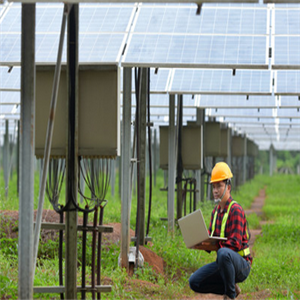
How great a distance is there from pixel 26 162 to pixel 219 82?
22.1 feet

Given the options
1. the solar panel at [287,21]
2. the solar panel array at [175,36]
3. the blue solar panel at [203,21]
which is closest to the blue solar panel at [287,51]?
the solar panel array at [175,36]

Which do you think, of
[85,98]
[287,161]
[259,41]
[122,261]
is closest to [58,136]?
[85,98]

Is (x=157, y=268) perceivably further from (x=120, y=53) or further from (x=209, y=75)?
(x=209, y=75)

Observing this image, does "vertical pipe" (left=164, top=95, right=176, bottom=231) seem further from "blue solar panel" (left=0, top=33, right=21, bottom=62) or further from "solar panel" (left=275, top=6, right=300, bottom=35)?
"blue solar panel" (left=0, top=33, right=21, bottom=62)

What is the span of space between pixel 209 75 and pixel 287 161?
51243mm

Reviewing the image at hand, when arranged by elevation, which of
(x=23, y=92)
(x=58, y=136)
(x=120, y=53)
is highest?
(x=120, y=53)

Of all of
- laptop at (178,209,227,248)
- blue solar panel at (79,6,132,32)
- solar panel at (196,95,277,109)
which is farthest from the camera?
solar panel at (196,95,277,109)

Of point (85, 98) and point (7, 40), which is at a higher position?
point (7, 40)

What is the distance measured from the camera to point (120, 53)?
7215 mm

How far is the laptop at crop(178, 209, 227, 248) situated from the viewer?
5.38 meters

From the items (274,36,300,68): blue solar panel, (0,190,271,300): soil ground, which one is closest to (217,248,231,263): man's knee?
(0,190,271,300): soil ground

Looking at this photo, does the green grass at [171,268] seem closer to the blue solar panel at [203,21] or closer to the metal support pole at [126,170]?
the metal support pole at [126,170]

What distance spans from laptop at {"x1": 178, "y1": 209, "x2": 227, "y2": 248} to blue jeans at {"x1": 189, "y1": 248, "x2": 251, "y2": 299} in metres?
0.19

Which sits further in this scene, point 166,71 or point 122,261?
point 166,71
